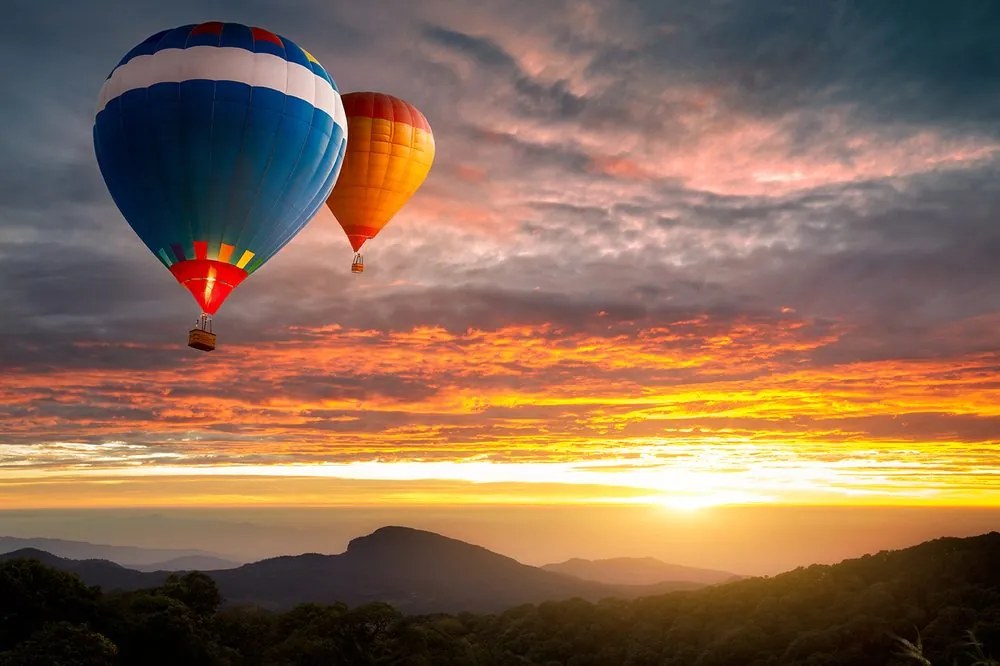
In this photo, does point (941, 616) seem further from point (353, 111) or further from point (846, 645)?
point (353, 111)

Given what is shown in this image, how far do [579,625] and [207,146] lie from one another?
308ft

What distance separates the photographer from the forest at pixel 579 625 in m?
63.7

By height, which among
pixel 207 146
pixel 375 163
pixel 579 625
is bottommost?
pixel 579 625

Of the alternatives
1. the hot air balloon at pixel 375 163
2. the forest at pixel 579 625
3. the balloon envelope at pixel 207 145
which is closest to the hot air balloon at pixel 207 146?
Result: the balloon envelope at pixel 207 145

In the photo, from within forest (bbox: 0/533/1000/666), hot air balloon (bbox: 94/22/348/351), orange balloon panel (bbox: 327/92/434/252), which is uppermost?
orange balloon panel (bbox: 327/92/434/252)

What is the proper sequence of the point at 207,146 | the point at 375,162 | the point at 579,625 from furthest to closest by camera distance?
the point at 579,625 < the point at 375,162 < the point at 207,146

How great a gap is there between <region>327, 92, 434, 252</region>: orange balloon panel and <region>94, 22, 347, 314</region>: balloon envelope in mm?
19890

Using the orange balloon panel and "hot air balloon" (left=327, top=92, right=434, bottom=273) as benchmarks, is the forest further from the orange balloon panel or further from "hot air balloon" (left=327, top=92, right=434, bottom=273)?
the orange balloon panel

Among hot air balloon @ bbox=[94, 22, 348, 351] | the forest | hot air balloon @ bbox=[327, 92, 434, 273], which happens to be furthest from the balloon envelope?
the forest

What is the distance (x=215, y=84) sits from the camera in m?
53.9

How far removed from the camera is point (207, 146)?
176 ft

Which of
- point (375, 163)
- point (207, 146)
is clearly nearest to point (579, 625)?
point (375, 163)

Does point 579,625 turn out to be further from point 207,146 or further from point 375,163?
point 207,146

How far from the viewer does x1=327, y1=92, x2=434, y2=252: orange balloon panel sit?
7719 centimetres
